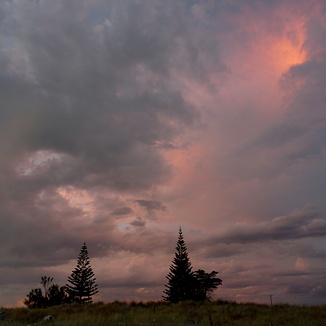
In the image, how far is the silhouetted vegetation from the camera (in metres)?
67.9

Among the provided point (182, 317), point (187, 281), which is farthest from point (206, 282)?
point (182, 317)

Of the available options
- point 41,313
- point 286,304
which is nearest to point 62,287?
point 41,313

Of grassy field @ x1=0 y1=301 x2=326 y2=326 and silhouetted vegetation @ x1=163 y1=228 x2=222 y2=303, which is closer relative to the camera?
grassy field @ x1=0 y1=301 x2=326 y2=326

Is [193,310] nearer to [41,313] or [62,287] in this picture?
[41,313]

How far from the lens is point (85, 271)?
6888 centimetres

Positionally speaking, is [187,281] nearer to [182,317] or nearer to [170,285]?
[170,285]

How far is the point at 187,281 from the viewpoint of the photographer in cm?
6875

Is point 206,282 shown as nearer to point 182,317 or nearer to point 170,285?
point 170,285

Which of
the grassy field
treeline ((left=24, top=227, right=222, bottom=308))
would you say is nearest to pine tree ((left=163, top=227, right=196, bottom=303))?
treeline ((left=24, top=227, right=222, bottom=308))

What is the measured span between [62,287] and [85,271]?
4.76 m

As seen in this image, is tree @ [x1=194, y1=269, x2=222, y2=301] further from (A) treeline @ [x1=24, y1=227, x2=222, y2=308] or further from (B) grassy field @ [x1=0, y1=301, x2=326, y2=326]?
(B) grassy field @ [x1=0, y1=301, x2=326, y2=326]

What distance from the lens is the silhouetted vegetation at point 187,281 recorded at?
67.9 m

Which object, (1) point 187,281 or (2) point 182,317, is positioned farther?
(1) point 187,281

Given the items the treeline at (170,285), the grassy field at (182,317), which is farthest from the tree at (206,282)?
the grassy field at (182,317)
